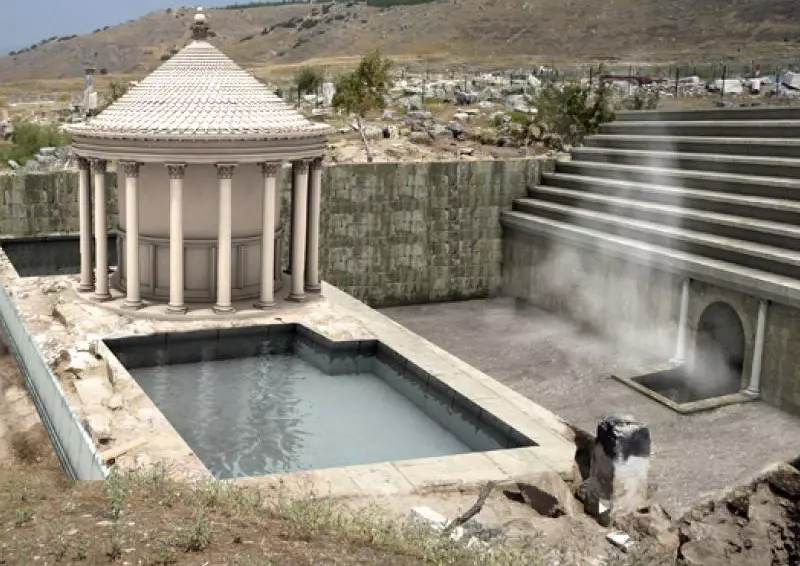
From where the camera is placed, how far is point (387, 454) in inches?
579

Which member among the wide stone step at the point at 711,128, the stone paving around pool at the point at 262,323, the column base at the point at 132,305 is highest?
the wide stone step at the point at 711,128

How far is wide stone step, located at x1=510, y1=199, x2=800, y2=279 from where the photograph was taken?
20.0 meters

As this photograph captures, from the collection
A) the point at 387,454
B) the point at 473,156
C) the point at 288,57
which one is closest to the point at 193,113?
the point at 387,454

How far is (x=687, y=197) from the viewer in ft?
79.3

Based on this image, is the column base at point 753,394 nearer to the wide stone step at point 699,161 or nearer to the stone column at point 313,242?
the wide stone step at point 699,161

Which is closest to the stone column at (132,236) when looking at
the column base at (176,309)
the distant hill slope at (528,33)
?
the column base at (176,309)

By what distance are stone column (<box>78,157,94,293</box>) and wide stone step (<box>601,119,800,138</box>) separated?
Answer: 640 inches

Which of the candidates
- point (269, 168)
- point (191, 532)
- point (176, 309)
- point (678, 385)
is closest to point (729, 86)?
point (678, 385)

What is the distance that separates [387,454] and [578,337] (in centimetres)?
1140

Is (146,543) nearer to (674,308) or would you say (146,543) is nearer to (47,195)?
(674,308)

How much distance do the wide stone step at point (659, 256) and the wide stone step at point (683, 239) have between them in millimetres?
139

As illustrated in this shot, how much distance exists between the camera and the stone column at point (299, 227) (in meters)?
22.9

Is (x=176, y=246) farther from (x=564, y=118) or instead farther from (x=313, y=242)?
(x=564, y=118)

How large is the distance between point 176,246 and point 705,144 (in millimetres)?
14737
